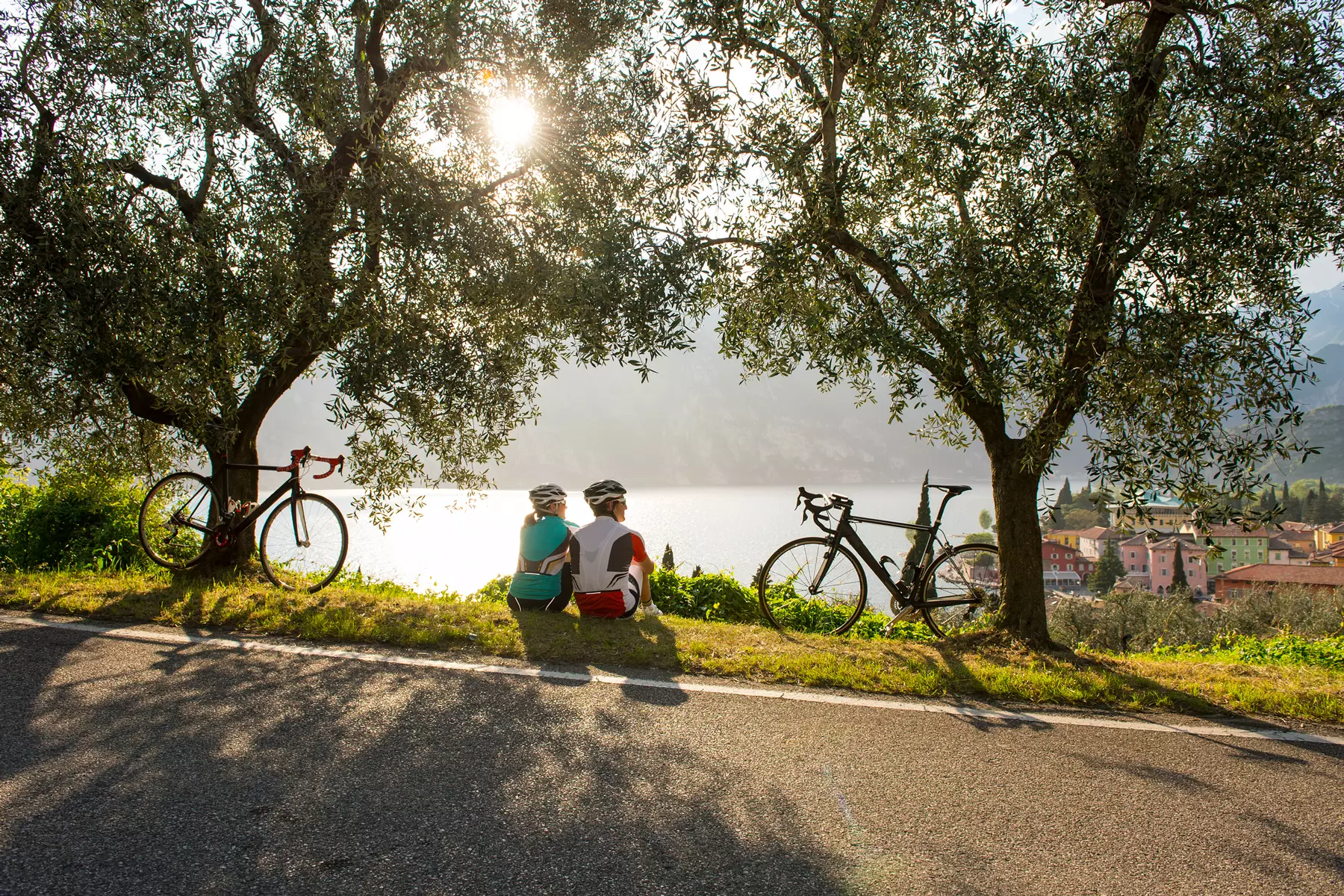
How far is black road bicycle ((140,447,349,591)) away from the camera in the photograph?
27.6ft

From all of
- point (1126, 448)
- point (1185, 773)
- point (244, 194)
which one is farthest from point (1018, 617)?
point (244, 194)

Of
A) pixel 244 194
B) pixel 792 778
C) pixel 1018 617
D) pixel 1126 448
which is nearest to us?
pixel 792 778

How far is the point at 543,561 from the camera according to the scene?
25.5 feet

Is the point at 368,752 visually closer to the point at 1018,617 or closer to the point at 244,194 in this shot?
the point at 1018,617

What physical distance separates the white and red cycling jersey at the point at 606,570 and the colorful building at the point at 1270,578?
66234mm

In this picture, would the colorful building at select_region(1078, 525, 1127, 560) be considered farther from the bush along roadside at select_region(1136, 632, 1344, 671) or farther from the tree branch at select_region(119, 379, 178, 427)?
the tree branch at select_region(119, 379, 178, 427)

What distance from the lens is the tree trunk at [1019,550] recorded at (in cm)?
774

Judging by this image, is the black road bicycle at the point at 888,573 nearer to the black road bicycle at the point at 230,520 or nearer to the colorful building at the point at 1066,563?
the black road bicycle at the point at 230,520

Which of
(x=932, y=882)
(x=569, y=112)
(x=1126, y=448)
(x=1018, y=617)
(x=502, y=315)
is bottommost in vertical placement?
(x=932, y=882)

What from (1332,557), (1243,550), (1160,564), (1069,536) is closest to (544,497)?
(1332,557)

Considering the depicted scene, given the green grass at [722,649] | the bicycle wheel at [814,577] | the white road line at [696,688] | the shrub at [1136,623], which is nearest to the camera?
the white road line at [696,688]

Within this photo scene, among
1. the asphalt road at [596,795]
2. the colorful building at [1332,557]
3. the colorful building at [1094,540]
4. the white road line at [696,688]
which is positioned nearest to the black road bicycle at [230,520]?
the white road line at [696,688]

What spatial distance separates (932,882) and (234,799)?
3.08m

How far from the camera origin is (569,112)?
10383 mm
